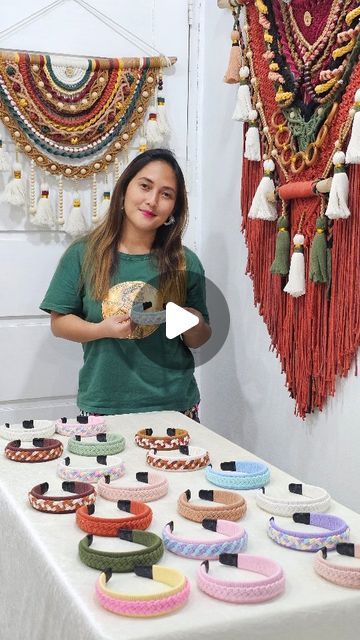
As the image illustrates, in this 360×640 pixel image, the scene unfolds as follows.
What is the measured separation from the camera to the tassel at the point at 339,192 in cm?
183

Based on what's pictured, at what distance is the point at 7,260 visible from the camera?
256 cm

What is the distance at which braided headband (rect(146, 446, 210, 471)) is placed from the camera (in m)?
1.45

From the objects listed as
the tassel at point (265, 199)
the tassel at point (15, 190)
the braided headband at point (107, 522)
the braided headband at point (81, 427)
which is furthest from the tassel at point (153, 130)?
the braided headband at point (107, 522)

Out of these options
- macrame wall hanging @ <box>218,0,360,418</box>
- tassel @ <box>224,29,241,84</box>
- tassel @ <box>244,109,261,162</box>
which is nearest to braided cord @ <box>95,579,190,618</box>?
macrame wall hanging @ <box>218,0,360,418</box>

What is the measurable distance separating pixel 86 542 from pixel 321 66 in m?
1.35

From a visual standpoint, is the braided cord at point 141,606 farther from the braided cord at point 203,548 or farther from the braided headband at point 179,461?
the braided headband at point 179,461

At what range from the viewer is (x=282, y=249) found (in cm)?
209

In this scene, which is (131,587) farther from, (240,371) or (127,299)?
(240,371)

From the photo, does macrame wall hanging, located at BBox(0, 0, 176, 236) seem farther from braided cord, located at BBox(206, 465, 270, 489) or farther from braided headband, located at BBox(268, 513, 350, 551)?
braided headband, located at BBox(268, 513, 350, 551)

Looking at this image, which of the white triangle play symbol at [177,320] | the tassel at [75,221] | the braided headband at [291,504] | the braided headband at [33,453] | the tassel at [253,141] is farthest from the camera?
the tassel at [75,221]

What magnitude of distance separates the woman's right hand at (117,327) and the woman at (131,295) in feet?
0.15

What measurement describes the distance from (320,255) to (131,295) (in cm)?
52

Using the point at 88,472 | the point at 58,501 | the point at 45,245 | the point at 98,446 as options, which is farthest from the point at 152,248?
the point at 58,501

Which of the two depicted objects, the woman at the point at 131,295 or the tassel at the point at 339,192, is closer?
the tassel at the point at 339,192
